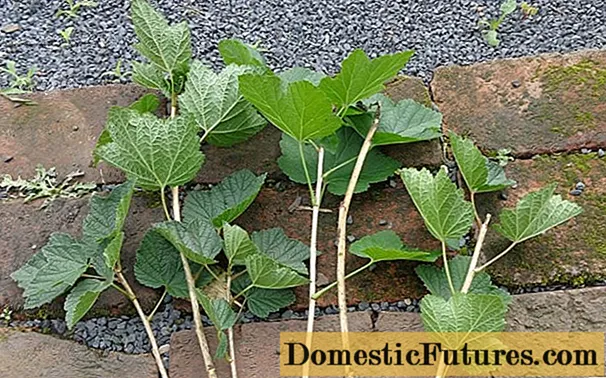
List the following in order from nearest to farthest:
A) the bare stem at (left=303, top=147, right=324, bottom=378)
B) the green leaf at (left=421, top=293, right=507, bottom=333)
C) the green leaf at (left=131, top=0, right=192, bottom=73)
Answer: the green leaf at (left=421, top=293, right=507, bottom=333) < the bare stem at (left=303, top=147, right=324, bottom=378) < the green leaf at (left=131, top=0, right=192, bottom=73)

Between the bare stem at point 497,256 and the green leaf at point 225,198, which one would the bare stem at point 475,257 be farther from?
the green leaf at point 225,198

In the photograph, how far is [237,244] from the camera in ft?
2.88

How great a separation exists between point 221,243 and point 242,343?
0.13 metres

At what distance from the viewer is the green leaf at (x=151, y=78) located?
3.45 ft

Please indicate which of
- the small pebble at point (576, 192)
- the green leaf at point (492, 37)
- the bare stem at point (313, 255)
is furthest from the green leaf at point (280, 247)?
the green leaf at point (492, 37)

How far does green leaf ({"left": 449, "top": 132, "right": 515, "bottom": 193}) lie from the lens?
3.06 ft

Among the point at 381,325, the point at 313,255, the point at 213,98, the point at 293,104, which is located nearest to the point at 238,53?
the point at 213,98

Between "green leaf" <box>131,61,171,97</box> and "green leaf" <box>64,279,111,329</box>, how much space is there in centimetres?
29

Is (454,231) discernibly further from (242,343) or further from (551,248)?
(242,343)

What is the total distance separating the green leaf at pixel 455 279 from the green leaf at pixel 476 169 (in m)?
0.10

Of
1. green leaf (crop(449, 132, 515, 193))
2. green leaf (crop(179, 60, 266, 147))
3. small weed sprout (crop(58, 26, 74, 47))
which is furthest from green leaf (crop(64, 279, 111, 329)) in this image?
small weed sprout (crop(58, 26, 74, 47))

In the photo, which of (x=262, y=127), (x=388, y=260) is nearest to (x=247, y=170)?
(x=262, y=127)

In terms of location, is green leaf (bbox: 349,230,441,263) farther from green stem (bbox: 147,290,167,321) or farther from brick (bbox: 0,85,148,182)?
brick (bbox: 0,85,148,182)

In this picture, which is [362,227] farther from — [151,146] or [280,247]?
[151,146]
